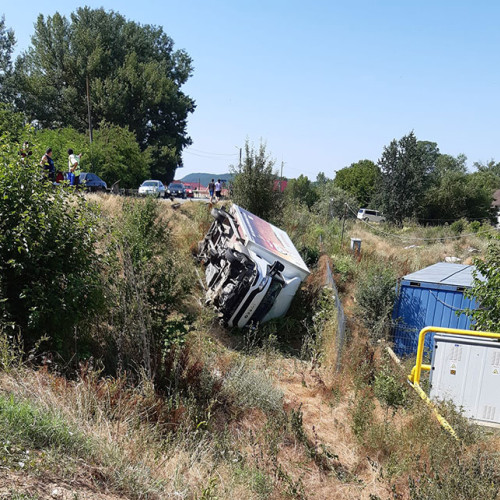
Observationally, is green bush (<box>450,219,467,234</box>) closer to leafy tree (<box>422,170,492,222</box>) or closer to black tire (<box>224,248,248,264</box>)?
leafy tree (<box>422,170,492,222</box>)

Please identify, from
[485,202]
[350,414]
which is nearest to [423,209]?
[485,202]

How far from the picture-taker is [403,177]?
34344 mm

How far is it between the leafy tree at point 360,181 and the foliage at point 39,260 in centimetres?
4877

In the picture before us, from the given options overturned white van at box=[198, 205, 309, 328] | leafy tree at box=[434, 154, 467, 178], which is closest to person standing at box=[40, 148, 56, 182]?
overturned white van at box=[198, 205, 309, 328]

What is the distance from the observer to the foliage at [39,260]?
16.3ft

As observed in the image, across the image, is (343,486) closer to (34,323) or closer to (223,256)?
(34,323)

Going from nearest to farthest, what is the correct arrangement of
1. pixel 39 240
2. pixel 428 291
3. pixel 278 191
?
pixel 39 240 → pixel 428 291 → pixel 278 191

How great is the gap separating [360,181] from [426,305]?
4572cm

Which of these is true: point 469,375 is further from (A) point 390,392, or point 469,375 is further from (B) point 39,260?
(B) point 39,260

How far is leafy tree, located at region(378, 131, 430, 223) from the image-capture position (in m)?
34.1

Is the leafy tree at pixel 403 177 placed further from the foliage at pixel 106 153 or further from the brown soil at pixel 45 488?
the brown soil at pixel 45 488

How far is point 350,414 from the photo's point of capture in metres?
5.75

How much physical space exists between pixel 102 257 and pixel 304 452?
3.45 metres

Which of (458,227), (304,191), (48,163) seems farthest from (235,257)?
(304,191)
